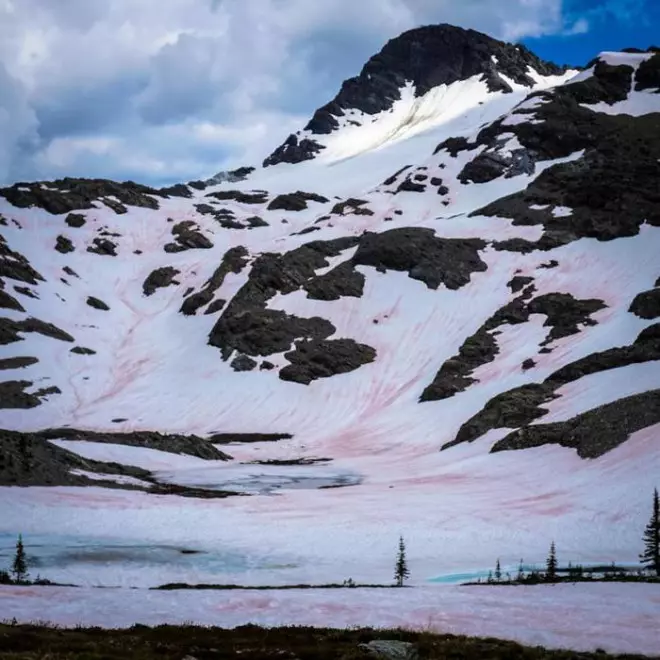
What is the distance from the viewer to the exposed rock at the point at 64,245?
18125 cm

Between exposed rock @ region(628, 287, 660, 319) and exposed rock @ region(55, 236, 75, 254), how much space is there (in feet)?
417

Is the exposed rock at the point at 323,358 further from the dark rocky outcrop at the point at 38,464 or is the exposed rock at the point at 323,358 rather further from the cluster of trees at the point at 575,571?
the cluster of trees at the point at 575,571

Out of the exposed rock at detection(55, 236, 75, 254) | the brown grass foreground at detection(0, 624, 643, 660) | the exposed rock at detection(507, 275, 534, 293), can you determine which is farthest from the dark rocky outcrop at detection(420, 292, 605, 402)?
the exposed rock at detection(55, 236, 75, 254)

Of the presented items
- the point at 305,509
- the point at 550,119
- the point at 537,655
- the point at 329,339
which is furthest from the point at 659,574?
the point at 550,119

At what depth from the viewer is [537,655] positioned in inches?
832

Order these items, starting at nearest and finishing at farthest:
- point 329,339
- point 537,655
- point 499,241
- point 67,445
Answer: point 537,655, point 67,445, point 329,339, point 499,241

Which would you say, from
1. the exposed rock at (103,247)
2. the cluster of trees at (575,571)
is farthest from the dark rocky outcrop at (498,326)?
the exposed rock at (103,247)

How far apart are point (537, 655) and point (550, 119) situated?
190 metres

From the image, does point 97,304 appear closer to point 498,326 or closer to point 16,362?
point 16,362

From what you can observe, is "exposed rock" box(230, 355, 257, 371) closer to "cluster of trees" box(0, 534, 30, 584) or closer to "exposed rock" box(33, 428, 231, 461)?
"exposed rock" box(33, 428, 231, 461)

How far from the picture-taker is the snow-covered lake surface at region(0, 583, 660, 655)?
1046 inches

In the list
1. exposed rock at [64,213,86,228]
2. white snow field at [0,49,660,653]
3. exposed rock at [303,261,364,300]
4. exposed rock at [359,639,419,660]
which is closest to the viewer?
exposed rock at [359,639,419,660]

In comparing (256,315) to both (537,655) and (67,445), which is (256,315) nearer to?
(67,445)

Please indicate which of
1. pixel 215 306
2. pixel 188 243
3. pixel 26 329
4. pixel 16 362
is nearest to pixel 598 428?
pixel 215 306
